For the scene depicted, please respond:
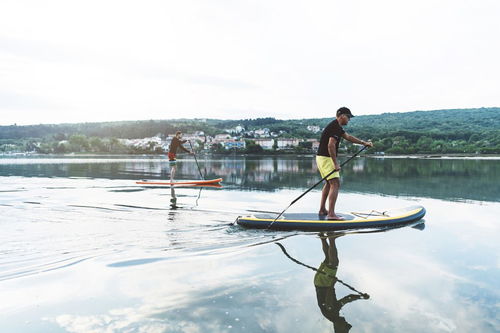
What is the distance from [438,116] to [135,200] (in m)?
172

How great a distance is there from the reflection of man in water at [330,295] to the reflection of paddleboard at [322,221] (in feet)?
4.97

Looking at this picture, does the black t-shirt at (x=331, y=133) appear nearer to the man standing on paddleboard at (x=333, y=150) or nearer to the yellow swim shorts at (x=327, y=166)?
the man standing on paddleboard at (x=333, y=150)

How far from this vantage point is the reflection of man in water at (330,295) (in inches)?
139

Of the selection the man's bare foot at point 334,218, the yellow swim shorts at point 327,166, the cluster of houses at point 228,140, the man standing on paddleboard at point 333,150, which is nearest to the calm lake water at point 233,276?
the man's bare foot at point 334,218

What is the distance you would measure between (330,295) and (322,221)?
3.23 m

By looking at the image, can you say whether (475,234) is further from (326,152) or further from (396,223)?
(326,152)

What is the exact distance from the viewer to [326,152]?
7688 mm

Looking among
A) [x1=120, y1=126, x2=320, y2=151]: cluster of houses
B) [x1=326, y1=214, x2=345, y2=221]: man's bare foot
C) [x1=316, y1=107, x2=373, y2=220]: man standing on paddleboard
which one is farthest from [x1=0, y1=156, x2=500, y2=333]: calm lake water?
[x1=120, y1=126, x2=320, y2=151]: cluster of houses

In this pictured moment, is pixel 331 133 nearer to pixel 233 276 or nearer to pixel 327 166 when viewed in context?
pixel 327 166

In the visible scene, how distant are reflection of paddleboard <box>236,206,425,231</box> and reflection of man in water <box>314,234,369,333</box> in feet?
4.97

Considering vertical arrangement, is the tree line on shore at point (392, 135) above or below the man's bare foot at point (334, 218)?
above

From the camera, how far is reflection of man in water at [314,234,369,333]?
11.6 feet

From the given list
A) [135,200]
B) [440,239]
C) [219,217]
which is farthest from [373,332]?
[135,200]

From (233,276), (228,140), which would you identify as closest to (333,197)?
(233,276)
